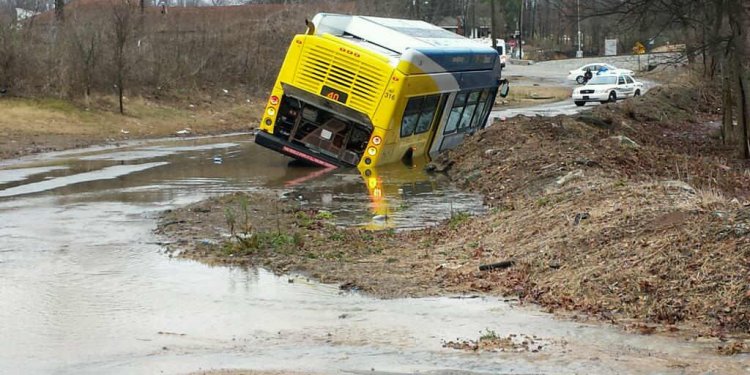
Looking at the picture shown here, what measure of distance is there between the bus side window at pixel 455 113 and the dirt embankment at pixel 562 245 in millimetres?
6922

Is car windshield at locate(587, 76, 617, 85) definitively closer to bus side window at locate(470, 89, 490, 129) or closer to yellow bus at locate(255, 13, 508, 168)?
bus side window at locate(470, 89, 490, 129)

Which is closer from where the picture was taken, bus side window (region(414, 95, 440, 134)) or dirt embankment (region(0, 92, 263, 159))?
bus side window (region(414, 95, 440, 134))

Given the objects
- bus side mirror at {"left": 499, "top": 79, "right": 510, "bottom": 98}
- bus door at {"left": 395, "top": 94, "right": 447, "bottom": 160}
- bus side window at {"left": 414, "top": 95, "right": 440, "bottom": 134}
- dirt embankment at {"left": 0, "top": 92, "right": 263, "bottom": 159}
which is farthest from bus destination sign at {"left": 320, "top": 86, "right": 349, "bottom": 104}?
dirt embankment at {"left": 0, "top": 92, "right": 263, "bottom": 159}

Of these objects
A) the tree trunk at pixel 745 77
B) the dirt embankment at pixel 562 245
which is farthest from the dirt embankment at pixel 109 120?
the tree trunk at pixel 745 77

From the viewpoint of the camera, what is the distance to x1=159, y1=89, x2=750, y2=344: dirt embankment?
29.1ft

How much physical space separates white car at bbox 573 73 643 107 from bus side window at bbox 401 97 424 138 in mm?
31559

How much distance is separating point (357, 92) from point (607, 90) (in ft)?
114

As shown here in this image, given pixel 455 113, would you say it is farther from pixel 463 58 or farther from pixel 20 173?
pixel 20 173

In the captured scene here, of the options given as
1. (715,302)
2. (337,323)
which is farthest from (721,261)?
(337,323)

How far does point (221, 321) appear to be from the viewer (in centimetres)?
948

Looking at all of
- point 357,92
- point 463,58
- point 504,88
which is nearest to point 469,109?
point 463,58

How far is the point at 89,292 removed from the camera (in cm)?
1084

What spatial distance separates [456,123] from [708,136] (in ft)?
31.3

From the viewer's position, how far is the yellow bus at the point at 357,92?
Answer: 866 inches
